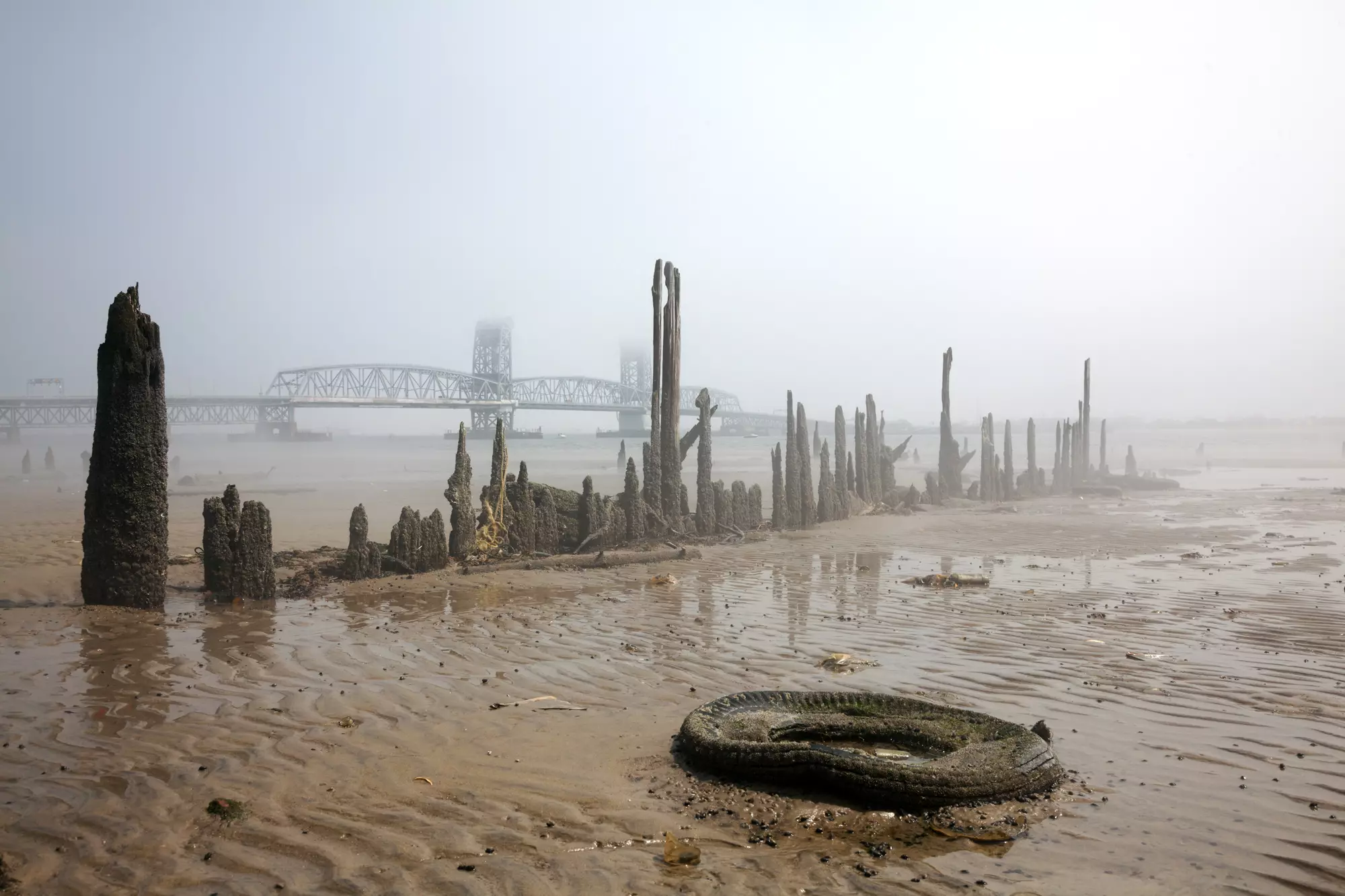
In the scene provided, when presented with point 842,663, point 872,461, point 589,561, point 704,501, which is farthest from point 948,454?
point 842,663

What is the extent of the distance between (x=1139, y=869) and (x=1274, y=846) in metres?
0.79

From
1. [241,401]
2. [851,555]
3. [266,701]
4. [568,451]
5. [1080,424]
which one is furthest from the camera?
[568,451]

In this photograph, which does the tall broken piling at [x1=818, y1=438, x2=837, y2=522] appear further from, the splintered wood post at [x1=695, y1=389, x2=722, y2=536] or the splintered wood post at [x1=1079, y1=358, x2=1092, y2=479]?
the splintered wood post at [x1=1079, y1=358, x2=1092, y2=479]

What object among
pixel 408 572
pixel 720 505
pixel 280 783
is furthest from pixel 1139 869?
pixel 720 505

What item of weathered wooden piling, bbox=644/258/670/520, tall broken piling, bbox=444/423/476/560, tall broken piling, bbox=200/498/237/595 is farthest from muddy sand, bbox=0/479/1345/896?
weathered wooden piling, bbox=644/258/670/520

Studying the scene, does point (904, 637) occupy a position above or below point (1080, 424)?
below

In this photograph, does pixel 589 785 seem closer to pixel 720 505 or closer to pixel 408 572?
pixel 408 572

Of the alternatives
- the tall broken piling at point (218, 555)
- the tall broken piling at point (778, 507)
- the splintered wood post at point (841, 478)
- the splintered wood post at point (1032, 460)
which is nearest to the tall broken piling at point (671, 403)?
the tall broken piling at point (778, 507)

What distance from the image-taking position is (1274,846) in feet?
12.8

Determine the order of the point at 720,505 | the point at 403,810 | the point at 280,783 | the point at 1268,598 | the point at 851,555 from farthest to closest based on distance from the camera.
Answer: the point at 720,505, the point at 851,555, the point at 1268,598, the point at 280,783, the point at 403,810

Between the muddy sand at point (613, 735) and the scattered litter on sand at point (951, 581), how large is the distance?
0.40 metres

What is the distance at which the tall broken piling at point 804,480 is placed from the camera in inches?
798

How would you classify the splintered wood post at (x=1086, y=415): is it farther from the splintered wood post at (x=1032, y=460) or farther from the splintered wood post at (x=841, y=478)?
the splintered wood post at (x=841, y=478)

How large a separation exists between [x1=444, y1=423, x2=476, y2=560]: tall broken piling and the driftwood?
47cm
